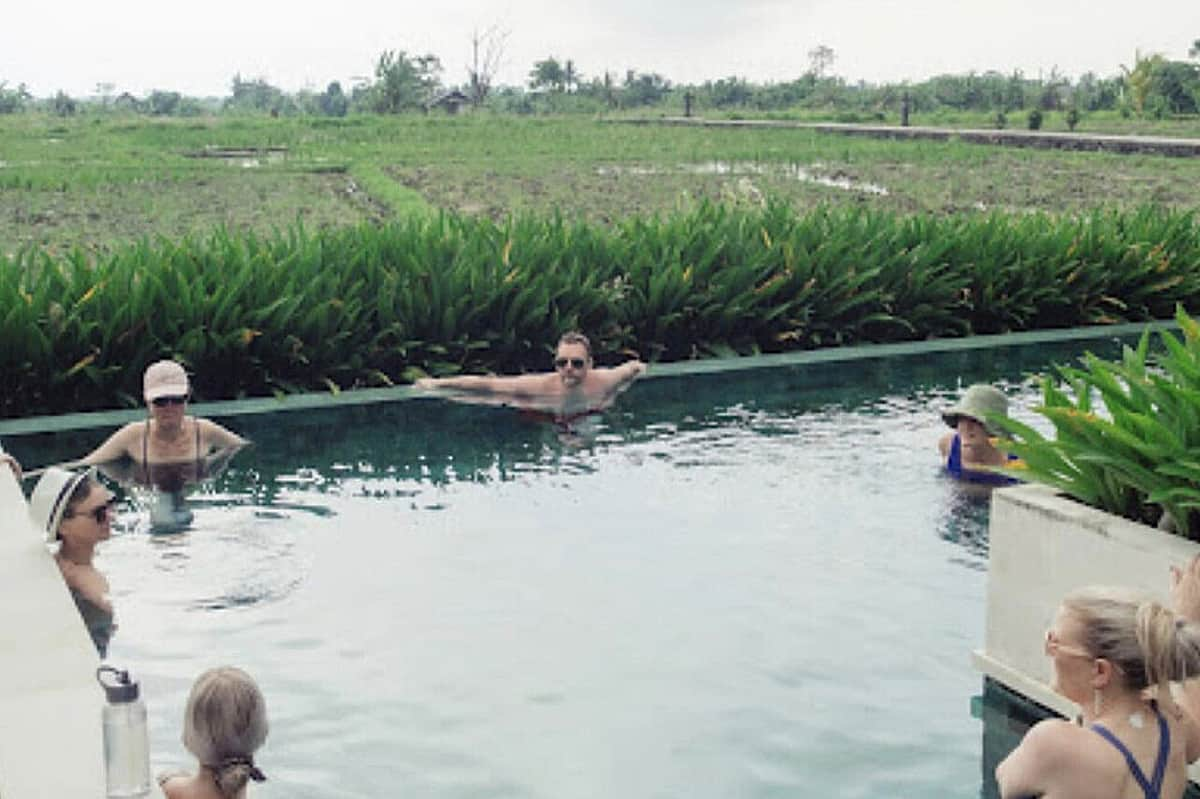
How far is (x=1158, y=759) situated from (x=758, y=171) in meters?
34.7

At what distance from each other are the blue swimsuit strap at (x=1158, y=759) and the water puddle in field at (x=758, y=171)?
30.3 m

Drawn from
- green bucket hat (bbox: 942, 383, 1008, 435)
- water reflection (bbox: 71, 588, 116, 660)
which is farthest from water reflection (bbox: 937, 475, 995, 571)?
water reflection (bbox: 71, 588, 116, 660)

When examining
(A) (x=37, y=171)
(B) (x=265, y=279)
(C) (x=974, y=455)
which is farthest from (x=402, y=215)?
(C) (x=974, y=455)

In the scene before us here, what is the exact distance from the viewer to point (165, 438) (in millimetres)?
9352

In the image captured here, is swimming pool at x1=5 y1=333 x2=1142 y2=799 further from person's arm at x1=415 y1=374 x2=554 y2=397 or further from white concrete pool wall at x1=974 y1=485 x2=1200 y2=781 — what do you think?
person's arm at x1=415 y1=374 x2=554 y2=397

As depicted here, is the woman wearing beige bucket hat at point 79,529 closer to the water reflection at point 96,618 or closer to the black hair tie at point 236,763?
the water reflection at point 96,618

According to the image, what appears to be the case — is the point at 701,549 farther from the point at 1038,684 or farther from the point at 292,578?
the point at 1038,684

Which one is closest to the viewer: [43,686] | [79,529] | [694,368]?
[43,686]

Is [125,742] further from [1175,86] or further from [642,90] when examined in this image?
[642,90]

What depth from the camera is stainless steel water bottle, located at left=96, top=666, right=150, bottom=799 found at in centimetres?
385

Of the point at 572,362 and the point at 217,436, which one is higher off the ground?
the point at 572,362

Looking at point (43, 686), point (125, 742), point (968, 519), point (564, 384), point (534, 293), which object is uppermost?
point (534, 293)

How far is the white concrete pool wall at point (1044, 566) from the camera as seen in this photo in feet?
16.7

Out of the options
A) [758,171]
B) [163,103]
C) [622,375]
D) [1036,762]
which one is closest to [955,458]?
[622,375]
